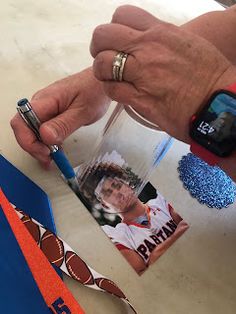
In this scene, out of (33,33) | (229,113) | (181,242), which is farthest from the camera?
(33,33)

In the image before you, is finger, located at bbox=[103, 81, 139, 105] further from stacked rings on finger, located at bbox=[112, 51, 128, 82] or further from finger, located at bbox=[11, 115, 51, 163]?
finger, located at bbox=[11, 115, 51, 163]

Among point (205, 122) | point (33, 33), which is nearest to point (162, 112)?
point (205, 122)

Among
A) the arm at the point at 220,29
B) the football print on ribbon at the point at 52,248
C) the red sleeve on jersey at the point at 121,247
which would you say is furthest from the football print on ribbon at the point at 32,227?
the arm at the point at 220,29

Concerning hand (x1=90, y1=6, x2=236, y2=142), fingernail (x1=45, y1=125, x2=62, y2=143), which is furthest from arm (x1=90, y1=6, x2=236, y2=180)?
fingernail (x1=45, y1=125, x2=62, y2=143)

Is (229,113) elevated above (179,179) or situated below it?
above

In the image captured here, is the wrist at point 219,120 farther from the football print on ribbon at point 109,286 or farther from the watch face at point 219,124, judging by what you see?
the football print on ribbon at point 109,286

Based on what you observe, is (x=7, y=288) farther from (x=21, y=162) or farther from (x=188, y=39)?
(x=188, y=39)
